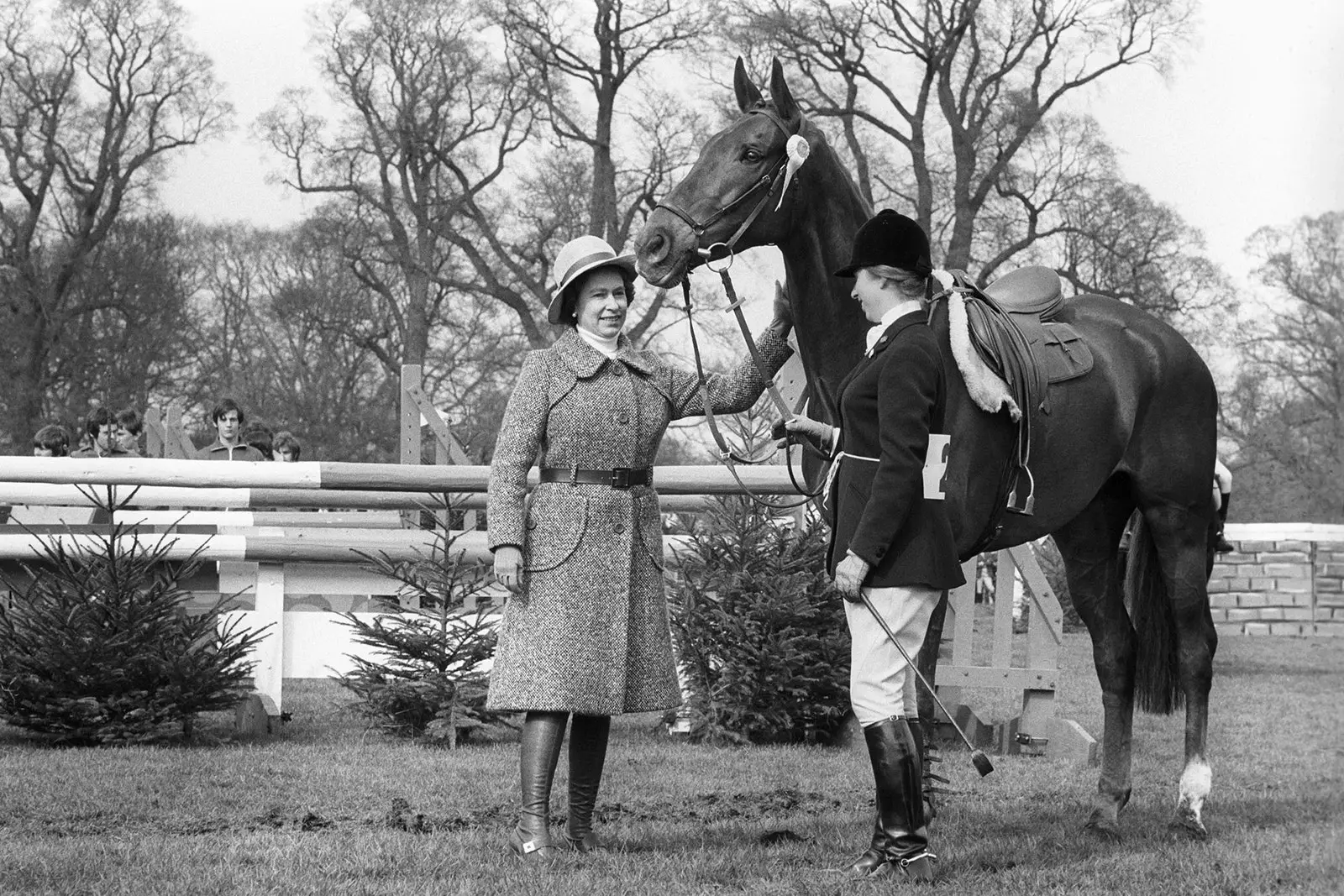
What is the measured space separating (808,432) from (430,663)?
11.7ft

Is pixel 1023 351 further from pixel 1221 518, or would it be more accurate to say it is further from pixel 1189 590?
pixel 1221 518

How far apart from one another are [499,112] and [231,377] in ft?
24.1

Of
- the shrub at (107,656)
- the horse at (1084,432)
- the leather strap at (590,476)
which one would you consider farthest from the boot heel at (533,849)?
the shrub at (107,656)

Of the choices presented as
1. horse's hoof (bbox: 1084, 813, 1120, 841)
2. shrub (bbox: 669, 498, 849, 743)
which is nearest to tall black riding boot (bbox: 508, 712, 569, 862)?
horse's hoof (bbox: 1084, 813, 1120, 841)

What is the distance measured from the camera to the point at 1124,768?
5.43 m

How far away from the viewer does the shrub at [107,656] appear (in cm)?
673

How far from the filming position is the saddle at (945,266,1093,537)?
4.65 metres

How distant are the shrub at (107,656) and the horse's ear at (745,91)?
380 centimetres

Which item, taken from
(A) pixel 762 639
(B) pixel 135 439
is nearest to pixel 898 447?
(A) pixel 762 639

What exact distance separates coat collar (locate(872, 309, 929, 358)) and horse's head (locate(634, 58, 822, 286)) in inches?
30.4

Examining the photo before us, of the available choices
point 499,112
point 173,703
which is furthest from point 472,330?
point 173,703

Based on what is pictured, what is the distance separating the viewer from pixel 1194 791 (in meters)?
5.21

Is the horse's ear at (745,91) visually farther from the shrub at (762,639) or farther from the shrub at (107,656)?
the shrub at (107,656)

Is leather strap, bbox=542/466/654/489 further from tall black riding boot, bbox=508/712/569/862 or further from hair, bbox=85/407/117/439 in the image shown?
hair, bbox=85/407/117/439
